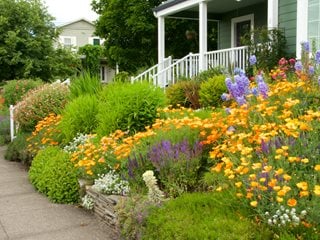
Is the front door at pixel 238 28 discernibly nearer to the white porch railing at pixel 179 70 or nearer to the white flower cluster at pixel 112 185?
the white porch railing at pixel 179 70

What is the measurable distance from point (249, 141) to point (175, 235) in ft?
3.40

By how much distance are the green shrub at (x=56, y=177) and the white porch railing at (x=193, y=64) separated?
504 centimetres

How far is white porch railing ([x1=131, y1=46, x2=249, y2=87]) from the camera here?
1124cm

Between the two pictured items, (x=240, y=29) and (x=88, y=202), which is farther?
(x=240, y=29)

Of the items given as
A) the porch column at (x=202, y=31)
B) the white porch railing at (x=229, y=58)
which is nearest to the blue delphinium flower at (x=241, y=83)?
the white porch railing at (x=229, y=58)

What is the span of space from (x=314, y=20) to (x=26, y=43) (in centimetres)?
1773

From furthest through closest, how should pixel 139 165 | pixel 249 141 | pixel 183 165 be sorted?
pixel 139 165
pixel 183 165
pixel 249 141

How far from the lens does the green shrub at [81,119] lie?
7.36 m

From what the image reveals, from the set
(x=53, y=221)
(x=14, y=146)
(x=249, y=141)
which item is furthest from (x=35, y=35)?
(x=249, y=141)

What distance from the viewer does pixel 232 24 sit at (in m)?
14.9

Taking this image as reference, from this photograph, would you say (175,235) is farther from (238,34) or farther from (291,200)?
(238,34)

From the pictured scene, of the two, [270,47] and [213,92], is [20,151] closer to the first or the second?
[213,92]

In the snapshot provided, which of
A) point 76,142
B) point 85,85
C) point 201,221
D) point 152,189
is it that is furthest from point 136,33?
point 201,221

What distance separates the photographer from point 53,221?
16.6 feet
